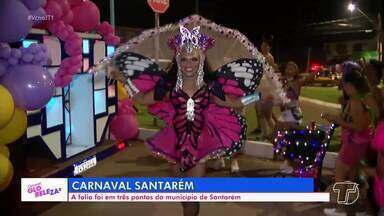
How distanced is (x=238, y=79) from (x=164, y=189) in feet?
3.44

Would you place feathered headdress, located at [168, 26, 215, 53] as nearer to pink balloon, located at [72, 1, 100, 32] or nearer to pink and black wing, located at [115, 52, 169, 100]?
pink and black wing, located at [115, 52, 169, 100]

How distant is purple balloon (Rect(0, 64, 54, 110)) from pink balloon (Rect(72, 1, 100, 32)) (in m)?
1.93

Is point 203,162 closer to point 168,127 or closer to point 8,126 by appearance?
point 168,127

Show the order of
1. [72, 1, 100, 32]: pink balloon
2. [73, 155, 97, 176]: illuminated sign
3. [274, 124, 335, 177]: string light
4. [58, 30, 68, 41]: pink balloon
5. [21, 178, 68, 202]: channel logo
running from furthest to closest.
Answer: [72, 1, 100, 32]: pink balloon
[274, 124, 335, 177]: string light
[58, 30, 68, 41]: pink balloon
[73, 155, 97, 176]: illuminated sign
[21, 178, 68, 202]: channel logo

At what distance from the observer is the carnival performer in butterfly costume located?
385cm

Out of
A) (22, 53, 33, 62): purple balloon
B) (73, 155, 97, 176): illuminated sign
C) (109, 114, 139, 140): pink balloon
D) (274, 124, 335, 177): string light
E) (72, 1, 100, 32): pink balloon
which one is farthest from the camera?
(109, 114, 139, 140): pink balloon

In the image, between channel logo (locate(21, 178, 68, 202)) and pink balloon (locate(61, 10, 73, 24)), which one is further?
pink balloon (locate(61, 10, 73, 24))

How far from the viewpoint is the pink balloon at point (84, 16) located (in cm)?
592

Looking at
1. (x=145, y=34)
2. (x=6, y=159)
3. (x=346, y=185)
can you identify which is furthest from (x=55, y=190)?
(x=346, y=185)

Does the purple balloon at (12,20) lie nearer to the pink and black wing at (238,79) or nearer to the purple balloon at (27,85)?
the purple balloon at (27,85)

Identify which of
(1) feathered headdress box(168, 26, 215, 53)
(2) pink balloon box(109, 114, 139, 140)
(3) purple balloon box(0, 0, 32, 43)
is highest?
(3) purple balloon box(0, 0, 32, 43)

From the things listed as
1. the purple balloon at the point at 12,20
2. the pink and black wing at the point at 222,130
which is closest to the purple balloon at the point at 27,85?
the purple balloon at the point at 12,20

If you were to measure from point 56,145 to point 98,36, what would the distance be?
191 cm

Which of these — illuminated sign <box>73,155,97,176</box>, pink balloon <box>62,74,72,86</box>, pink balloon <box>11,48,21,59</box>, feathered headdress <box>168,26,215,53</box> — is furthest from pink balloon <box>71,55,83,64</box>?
feathered headdress <box>168,26,215,53</box>
